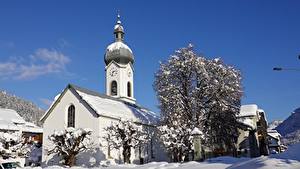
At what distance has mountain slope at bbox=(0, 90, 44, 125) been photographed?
461ft

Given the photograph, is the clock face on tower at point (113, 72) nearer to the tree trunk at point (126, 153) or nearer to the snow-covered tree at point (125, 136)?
the snow-covered tree at point (125, 136)

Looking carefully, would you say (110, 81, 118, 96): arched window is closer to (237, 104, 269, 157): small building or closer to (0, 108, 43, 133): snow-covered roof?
(0, 108, 43, 133): snow-covered roof

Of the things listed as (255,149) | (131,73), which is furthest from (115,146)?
(131,73)

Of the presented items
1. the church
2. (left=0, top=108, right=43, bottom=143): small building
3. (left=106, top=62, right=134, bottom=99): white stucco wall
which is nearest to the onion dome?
(left=106, top=62, right=134, bottom=99): white stucco wall

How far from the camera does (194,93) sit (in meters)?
32.6

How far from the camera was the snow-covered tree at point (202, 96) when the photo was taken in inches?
1259

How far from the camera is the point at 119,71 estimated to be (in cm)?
5003

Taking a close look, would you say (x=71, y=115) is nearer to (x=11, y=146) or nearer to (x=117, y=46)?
(x=11, y=146)

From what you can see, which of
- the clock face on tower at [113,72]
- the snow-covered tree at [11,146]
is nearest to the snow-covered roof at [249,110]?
the clock face on tower at [113,72]

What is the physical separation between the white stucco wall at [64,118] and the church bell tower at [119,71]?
13.5 meters

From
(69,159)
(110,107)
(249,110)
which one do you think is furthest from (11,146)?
(249,110)

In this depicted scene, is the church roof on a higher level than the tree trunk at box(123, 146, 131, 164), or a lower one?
higher

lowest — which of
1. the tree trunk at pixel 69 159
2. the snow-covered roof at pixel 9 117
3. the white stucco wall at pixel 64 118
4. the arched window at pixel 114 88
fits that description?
the tree trunk at pixel 69 159

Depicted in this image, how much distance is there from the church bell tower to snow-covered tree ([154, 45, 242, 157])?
1682 cm
